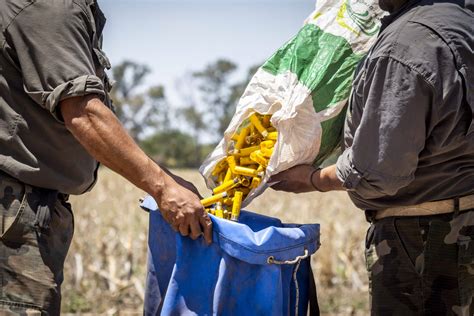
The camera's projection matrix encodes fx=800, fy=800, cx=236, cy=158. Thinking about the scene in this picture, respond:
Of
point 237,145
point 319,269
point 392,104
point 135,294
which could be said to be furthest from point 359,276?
point 392,104

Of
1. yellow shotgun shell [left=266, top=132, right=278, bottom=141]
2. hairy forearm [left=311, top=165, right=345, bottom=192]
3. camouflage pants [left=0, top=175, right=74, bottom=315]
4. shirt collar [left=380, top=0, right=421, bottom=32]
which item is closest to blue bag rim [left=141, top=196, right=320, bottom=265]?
hairy forearm [left=311, top=165, right=345, bottom=192]

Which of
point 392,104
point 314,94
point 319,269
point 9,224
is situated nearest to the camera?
point 392,104

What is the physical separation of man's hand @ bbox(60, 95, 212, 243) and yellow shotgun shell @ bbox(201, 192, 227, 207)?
57mm

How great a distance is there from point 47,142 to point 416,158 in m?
1.46

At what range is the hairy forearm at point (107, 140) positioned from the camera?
317 cm

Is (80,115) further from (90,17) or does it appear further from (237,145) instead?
(237,145)

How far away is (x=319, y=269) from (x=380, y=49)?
6.01 meters

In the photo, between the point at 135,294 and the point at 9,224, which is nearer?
the point at 9,224

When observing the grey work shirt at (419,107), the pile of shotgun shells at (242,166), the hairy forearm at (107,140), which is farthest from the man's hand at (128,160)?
the grey work shirt at (419,107)

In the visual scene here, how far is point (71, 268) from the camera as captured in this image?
8.16m

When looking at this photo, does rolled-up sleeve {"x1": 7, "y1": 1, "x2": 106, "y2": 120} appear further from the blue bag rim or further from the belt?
the belt

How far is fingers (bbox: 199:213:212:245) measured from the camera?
3.21 meters

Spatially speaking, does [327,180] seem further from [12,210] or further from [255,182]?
[12,210]

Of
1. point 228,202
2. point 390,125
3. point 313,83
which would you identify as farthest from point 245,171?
point 390,125
